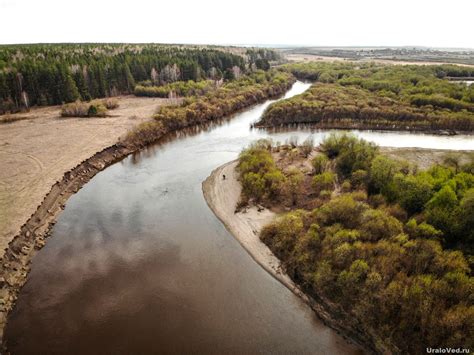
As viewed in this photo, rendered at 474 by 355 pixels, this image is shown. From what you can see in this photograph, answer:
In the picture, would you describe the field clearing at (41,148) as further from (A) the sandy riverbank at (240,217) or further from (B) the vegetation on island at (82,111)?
(A) the sandy riverbank at (240,217)

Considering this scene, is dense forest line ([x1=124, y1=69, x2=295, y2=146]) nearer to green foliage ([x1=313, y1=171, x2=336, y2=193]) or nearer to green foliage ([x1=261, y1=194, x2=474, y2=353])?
green foliage ([x1=313, y1=171, x2=336, y2=193])

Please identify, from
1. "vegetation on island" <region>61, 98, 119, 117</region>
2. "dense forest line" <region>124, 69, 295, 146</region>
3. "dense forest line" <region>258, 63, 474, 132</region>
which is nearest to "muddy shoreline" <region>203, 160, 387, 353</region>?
"dense forest line" <region>124, 69, 295, 146</region>

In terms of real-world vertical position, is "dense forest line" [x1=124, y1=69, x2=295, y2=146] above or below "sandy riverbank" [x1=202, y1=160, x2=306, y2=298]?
above

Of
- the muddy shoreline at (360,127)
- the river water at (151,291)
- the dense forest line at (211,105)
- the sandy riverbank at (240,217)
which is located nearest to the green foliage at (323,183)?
the sandy riverbank at (240,217)

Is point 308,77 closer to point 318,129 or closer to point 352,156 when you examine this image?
point 318,129

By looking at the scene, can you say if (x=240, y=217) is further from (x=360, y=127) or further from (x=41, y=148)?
(x=360, y=127)
